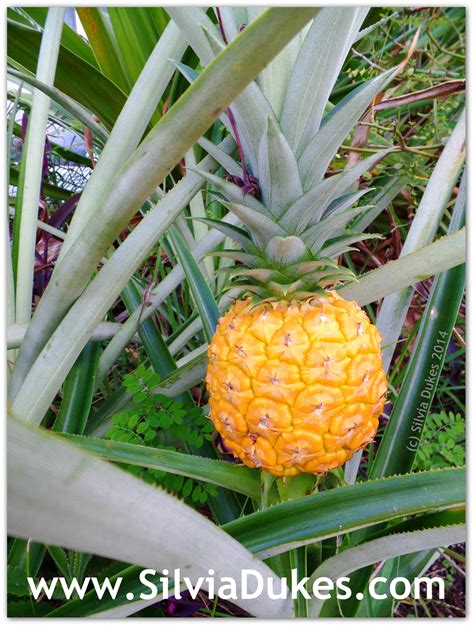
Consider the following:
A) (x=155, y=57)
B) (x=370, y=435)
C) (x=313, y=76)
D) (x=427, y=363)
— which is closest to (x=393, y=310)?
(x=427, y=363)

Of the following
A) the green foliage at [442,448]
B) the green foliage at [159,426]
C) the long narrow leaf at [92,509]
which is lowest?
the long narrow leaf at [92,509]

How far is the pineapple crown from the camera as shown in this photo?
451mm

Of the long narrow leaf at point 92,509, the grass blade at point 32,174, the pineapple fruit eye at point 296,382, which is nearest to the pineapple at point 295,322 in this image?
the pineapple fruit eye at point 296,382

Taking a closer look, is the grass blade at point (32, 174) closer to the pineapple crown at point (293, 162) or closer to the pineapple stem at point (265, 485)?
the pineapple crown at point (293, 162)

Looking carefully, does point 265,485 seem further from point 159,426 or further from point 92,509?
point 92,509

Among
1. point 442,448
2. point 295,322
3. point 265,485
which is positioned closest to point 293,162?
point 295,322

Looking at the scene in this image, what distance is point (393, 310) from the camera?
2.17 feet

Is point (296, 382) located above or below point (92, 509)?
above

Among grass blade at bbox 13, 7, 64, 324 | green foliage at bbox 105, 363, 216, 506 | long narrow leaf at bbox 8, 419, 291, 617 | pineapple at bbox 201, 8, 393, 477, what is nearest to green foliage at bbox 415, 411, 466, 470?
pineapple at bbox 201, 8, 393, 477

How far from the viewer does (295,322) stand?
0.48 m

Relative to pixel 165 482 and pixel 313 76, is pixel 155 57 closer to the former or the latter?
pixel 313 76

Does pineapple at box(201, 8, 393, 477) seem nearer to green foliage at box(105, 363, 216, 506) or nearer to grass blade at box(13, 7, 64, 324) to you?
green foliage at box(105, 363, 216, 506)

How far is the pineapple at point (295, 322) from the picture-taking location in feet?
1.54

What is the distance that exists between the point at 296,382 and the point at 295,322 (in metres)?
0.06
